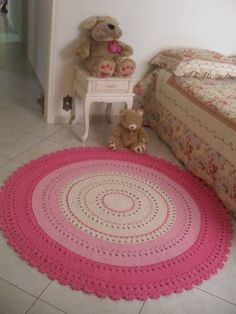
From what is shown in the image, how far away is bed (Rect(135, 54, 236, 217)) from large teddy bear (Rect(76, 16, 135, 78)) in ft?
1.33

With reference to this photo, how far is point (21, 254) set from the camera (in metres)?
1.63

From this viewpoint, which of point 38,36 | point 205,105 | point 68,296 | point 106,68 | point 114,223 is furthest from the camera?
point 38,36

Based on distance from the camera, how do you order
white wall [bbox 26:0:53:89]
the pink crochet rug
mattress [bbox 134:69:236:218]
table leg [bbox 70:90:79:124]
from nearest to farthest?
the pink crochet rug
mattress [bbox 134:69:236:218]
table leg [bbox 70:90:79:124]
white wall [bbox 26:0:53:89]

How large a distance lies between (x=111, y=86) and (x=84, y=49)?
13.5 inches

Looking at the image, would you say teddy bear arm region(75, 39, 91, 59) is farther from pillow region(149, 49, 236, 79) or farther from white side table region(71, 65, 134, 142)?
pillow region(149, 49, 236, 79)

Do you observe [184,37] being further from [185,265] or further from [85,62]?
[185,265]

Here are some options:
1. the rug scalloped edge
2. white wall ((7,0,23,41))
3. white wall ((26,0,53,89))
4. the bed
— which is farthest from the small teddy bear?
white wall ((7,0,23,41))

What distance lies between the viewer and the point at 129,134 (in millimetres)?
2674

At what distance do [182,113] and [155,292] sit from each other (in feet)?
4.79

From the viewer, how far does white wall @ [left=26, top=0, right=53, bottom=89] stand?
3363mm

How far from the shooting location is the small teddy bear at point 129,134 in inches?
104

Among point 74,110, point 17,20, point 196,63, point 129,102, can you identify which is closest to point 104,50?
point 129,102

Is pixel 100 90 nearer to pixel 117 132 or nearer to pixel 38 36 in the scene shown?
pixel 117 132

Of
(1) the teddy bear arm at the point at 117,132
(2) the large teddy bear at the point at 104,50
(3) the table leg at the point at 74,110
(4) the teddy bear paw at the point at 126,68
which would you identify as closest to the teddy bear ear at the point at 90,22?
(2) the large teddy bear at the point at 104,50
